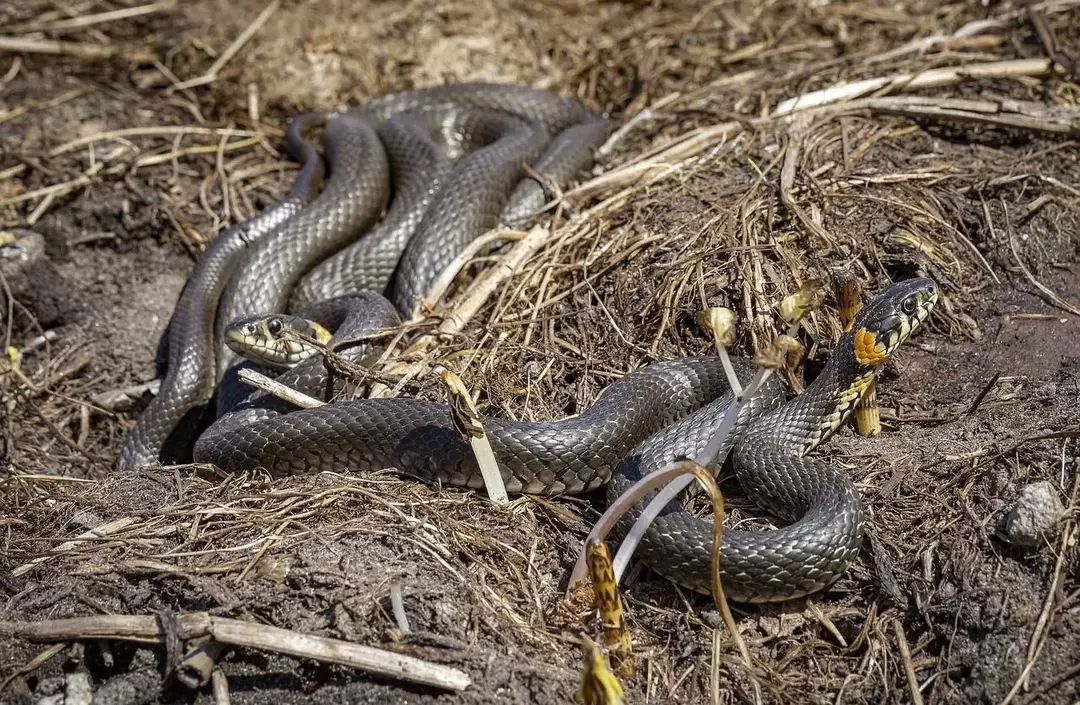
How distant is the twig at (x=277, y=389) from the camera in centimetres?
675

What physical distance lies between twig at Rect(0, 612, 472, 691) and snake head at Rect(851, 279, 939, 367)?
3304mm

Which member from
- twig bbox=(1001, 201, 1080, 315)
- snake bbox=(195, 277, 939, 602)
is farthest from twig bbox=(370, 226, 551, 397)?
twig bbox=(1001, 201, 1080, 315)

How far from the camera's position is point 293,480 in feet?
20.4

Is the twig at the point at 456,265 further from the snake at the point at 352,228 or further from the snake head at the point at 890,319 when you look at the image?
the snake head at the point at 890,319

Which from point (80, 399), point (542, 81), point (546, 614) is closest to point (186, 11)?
point (542, 81)

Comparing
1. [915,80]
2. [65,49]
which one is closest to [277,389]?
[915,80]

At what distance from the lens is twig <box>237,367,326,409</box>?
675 cm

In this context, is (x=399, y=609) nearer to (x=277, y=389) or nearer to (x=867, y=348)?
(x=277, y=389)

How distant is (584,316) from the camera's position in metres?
7.21

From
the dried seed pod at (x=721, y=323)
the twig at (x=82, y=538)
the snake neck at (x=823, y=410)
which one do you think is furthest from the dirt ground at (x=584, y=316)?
the dried seed pod at (x=721, y=323)

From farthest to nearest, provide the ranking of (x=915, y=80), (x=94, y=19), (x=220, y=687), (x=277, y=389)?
1. (x=94, y=19)
2. (x=915, y=80)
3. (x=277, y=389)
4. (x=220, y=687)

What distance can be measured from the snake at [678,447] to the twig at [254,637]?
153 cm

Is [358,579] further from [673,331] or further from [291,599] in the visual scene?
[673,331]

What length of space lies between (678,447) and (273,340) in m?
3.23
